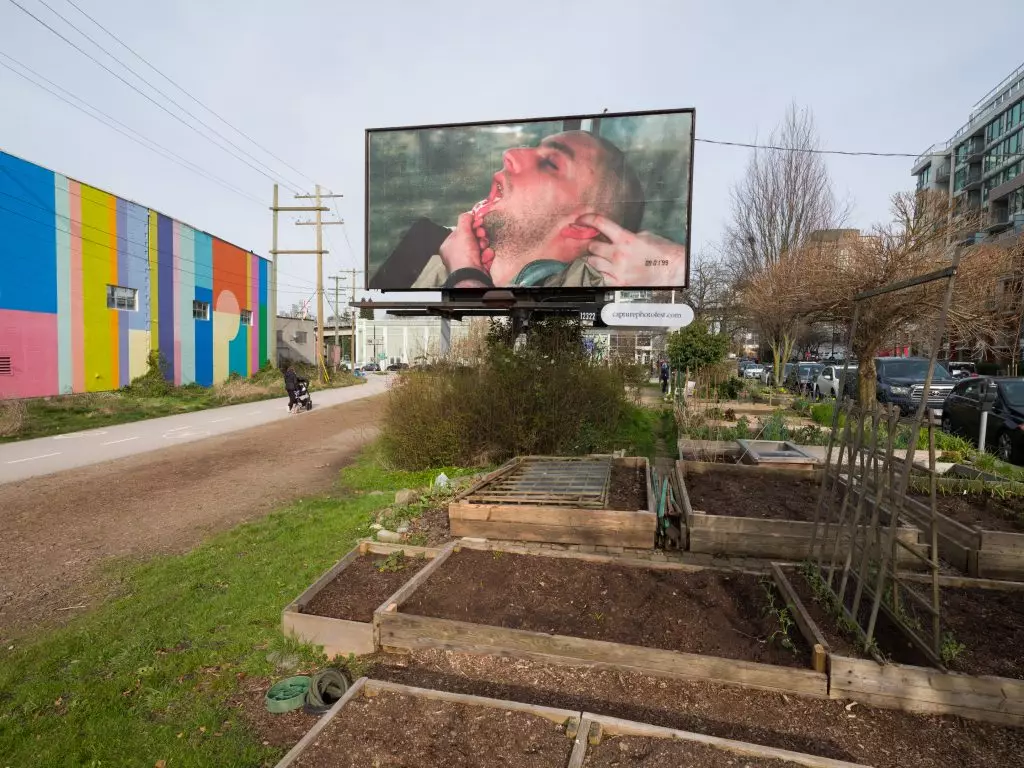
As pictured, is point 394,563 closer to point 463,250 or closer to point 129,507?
point 129,507

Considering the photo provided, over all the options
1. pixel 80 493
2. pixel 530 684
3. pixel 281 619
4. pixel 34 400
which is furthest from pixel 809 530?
pixel 34 400

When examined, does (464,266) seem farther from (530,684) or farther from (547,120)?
(530,684)

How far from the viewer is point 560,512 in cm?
498

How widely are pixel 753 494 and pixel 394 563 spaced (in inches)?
153

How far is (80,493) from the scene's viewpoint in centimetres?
779

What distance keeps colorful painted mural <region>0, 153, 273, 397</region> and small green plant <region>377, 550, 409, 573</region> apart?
60.0ft

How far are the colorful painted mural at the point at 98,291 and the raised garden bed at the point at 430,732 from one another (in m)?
19.8

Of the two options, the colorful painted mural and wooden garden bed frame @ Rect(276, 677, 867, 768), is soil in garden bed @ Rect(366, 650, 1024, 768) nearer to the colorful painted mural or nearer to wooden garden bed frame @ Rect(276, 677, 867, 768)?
wooden garden bed frame @ Rect(276, 677, 867, 768)

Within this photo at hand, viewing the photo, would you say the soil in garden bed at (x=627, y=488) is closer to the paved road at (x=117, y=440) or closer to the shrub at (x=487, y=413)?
the shrub at (x=487, y=413)

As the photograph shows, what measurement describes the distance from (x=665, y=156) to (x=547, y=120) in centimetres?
217

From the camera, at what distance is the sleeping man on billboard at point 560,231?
9.77 metres

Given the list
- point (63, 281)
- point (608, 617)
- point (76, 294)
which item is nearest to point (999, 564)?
point (608, 617)

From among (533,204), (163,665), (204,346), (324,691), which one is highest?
(533,204)

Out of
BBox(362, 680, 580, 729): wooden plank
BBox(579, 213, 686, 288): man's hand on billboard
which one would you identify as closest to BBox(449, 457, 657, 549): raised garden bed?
BBox(362, 680, 580, 729): wooden plank
